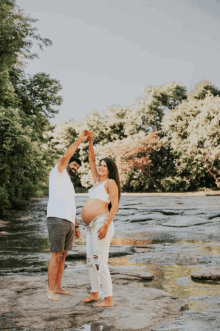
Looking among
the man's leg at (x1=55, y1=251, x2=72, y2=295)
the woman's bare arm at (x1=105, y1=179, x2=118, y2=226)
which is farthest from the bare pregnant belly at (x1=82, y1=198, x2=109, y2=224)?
the man's leg at (x1=55, y1=251, x2=72, y2=295)

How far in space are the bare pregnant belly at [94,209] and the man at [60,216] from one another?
10.3 inches

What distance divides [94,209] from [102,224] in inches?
7.9

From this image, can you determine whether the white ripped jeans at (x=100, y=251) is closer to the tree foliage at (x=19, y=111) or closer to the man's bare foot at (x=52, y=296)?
the man's bare foot at (x=52, y=296)

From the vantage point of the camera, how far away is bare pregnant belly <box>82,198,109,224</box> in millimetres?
4227

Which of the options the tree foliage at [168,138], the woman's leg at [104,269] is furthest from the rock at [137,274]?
the tree foliage at [168,138]

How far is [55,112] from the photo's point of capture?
854 inches

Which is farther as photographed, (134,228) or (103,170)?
(134,228)

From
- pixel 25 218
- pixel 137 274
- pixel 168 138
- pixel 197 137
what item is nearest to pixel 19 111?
pixel 25 218

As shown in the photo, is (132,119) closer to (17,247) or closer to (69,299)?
(17,247)

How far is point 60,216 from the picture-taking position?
4.37 meters

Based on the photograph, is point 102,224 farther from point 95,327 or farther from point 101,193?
point 95,327

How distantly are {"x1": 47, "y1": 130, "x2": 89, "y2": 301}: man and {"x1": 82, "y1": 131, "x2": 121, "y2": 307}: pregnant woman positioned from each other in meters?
0.27

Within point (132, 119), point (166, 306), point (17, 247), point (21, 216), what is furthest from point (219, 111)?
point (166, 306)

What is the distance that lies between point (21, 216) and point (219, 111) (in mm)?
18284
